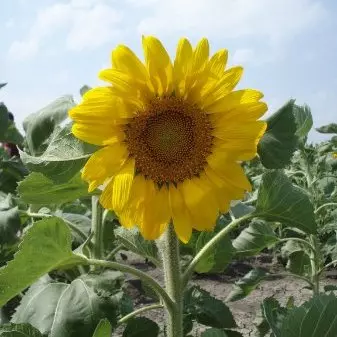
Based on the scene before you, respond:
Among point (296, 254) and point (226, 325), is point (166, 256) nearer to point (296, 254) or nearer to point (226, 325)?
point (226, 325)

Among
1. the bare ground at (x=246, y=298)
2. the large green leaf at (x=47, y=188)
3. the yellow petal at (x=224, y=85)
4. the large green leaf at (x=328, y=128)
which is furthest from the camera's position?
the large green leaf at (x=328, y=128)

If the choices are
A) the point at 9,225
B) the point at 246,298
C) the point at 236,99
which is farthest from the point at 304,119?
the point at 246,298

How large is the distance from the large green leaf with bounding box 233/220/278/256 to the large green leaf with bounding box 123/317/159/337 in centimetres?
39

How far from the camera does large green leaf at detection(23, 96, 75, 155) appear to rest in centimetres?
159

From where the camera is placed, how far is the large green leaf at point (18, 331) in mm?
1339

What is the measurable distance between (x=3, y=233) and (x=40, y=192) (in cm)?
52

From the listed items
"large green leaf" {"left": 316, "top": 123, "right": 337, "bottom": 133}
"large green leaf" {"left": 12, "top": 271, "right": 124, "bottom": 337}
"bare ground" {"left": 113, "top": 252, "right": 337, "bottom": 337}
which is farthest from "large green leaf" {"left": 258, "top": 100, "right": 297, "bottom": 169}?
"large green leaf" {"left": 316, "top": 123, "right": 337, "bottom": 133}

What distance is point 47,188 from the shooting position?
1.46 m

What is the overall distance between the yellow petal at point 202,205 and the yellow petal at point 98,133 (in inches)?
7.6

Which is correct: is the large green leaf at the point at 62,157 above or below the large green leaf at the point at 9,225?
above

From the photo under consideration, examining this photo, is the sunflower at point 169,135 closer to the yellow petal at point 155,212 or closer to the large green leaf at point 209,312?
the yellow petal at point 155,212

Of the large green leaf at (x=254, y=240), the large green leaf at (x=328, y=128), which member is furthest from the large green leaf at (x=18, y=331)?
the large green leaf at (x=328, y=128)

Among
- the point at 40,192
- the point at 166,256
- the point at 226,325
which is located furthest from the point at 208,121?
the point at 226,325

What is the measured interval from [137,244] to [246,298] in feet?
8.58
